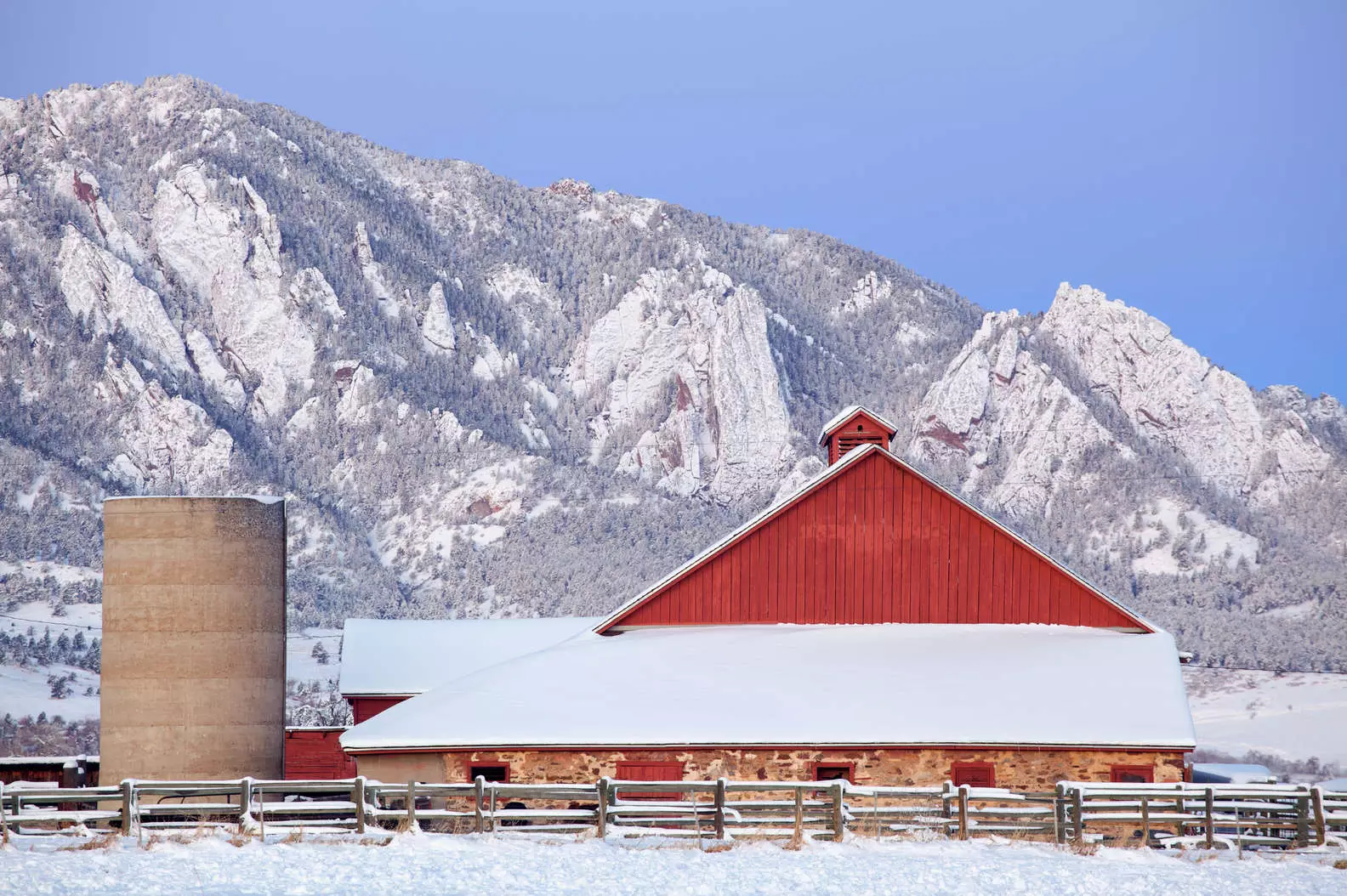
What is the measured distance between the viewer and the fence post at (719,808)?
20736 millimetres

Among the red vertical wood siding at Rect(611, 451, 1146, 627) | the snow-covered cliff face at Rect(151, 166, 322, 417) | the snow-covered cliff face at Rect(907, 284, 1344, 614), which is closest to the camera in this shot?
the red vertical wood siding at Rect(611, 451, 1146, 627)

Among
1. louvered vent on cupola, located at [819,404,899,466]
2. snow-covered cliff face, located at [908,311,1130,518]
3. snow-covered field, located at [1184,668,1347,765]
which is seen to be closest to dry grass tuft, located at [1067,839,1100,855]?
louvered vent on cupola, located at [819,404,899,466]

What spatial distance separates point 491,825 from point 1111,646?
13.8 meters

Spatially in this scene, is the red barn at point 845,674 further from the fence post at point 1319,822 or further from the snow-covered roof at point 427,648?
the snow-covered roof at point 427,648

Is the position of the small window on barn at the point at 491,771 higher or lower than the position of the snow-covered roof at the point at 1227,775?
higher

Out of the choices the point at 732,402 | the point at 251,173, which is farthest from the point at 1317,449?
the point at 251,173

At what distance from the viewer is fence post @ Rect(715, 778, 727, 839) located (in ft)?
68.0

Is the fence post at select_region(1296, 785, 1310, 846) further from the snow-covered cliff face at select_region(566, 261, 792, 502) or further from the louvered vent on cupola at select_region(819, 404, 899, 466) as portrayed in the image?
the snow-covered cliff face at select_region(566, 261, 792, 502)

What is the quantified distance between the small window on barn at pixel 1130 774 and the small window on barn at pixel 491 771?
9.64 m

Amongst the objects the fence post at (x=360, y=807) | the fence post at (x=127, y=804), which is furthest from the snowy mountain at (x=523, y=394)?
the fence post at (x=360, y=807)

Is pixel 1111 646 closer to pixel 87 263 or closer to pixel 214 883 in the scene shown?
pixel 214 883

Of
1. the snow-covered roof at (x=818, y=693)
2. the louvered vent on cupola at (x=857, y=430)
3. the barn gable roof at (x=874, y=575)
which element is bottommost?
the snow-covered roof at (x=818, y=693)

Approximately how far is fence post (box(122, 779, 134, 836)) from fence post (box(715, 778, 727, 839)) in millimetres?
7254

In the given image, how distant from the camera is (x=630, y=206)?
620 ft
